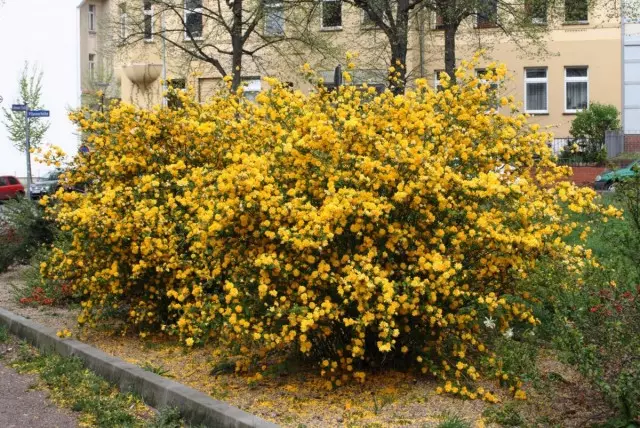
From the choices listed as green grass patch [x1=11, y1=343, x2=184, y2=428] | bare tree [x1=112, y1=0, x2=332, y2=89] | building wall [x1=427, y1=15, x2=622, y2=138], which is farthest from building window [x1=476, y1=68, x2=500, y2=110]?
building wall [x1=427, y1=15, x2=622, y2=138]

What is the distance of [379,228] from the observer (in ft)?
20.6

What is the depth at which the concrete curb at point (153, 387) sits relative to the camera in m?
5.95

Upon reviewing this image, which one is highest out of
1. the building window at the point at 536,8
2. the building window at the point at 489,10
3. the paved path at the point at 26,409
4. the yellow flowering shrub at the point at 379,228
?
the building window at the point at 536,8

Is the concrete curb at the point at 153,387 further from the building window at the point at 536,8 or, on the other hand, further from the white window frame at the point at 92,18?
the white window frame at the point at 92,18

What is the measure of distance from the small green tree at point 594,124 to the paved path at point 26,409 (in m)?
26.6

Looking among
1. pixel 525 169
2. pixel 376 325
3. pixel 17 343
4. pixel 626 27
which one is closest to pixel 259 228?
pixel 376 325

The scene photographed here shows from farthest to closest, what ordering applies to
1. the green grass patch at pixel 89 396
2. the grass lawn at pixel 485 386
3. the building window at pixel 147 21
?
the building window at pixel 147 21, the green grass patch at pixel 89 396, the grass lawn at pixel 485 386

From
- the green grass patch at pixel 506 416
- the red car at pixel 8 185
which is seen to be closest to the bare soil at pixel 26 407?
the green grass patch at pixel 506 416

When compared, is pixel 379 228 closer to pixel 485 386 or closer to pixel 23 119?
pixel 485 386

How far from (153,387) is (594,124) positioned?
2825cm

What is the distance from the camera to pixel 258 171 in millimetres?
6352

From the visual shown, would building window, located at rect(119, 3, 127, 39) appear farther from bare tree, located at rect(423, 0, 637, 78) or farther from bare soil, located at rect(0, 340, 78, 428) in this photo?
bare soil, located at rect(0, 340, 78, 428)

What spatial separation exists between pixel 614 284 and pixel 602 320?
1.55 feet

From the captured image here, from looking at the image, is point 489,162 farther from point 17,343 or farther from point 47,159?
point 17,343
